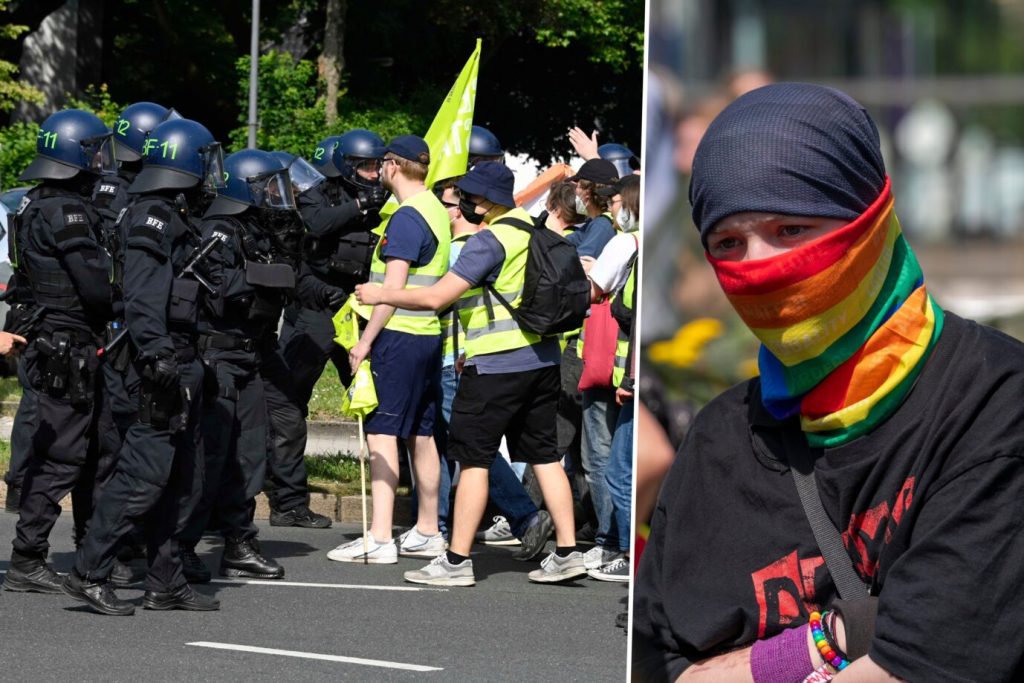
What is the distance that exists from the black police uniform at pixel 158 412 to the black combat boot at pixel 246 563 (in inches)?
33.6

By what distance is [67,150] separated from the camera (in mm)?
6586

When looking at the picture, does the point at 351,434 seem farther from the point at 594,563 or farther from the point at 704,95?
the point at 704,95

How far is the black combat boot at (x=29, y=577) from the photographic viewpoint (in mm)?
6762

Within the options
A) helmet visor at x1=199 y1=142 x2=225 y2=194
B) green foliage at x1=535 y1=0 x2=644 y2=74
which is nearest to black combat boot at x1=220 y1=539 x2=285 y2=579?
helmet visor at x1=199 y1=142 x2=225 y2=194

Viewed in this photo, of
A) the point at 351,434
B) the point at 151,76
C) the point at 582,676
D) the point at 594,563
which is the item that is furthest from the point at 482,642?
the point at 151,76

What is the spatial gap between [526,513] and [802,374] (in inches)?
250

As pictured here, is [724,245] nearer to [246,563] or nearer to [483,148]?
[246,563]

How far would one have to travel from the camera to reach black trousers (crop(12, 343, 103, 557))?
659cm

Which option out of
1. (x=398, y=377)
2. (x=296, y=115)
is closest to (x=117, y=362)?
(x=398, y=377)

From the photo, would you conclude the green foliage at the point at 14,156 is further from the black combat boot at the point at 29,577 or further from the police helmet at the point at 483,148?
the black combat boot at the point at 29,577

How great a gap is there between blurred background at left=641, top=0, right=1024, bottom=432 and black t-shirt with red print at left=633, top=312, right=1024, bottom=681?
0.28 ft

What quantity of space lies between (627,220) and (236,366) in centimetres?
185

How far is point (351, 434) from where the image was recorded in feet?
38.9

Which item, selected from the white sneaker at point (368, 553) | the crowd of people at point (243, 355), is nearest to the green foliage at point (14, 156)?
the crowd of people at point (243, 355)
